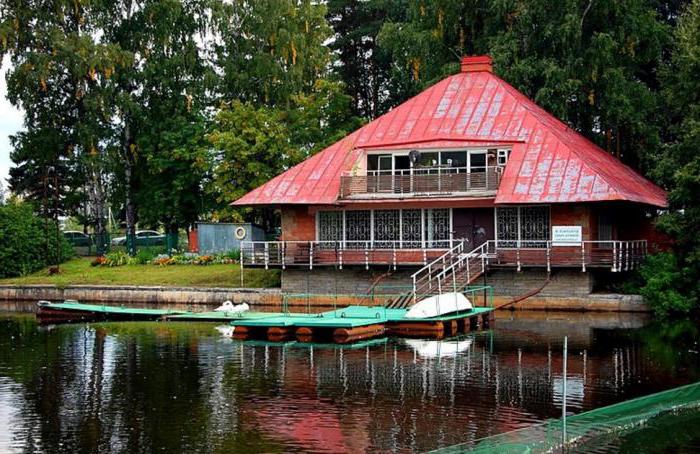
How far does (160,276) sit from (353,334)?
20.1m

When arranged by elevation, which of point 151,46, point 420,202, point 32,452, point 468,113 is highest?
point 151,46

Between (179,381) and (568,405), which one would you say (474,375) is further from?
(179,381)

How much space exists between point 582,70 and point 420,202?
11091 mm

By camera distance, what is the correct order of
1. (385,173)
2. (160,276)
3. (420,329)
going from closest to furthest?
A: (420,329) < (385,173) < (160,276)

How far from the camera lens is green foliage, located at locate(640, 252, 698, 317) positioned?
37250mm

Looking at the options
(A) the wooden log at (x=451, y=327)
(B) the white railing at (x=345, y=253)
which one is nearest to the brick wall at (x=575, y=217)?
(B) the white railing at (x=345, y=253)

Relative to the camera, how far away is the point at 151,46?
59062 mm

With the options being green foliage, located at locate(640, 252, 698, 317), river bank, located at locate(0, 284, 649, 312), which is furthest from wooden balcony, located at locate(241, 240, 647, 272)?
green foliage, located at locate(640, 252, 698, 317)

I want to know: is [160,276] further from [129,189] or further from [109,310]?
[129,189]

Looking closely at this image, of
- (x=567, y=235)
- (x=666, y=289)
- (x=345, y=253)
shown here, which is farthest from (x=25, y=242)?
(x=666, y=289)

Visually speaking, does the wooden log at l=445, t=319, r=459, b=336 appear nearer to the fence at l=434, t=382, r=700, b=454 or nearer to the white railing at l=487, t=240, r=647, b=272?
the white railing at l=487, t=240, r=647, b=272

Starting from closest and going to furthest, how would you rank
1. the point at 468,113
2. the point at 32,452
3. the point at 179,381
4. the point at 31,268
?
the point at 32,452 < the point at 179,381 < the point at 468,113 < the point at 31,268

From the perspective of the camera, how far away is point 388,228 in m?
44.9

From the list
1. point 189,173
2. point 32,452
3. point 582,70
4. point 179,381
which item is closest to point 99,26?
point 189,173
